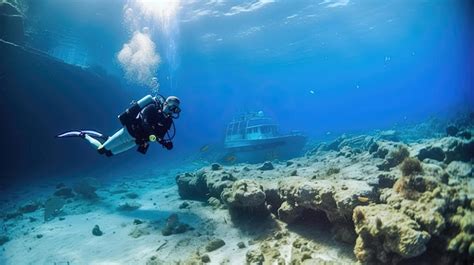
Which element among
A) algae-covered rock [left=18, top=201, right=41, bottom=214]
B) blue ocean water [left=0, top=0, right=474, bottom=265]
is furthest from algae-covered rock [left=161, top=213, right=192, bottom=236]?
algae-covered rock [left=18, top=201, right=41, bottom=214]

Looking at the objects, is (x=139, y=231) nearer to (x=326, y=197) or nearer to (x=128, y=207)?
(x=128, y=207)

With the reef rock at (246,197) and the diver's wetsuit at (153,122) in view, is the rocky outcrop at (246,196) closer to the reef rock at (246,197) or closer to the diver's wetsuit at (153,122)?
the reef rock at (246,197)

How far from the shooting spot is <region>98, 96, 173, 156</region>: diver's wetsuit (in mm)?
7531

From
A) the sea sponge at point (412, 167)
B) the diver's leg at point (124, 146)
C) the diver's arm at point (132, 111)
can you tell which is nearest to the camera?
the sea sponge at point (412, 167)

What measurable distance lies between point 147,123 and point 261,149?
1703 cm

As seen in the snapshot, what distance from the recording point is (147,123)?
24.7 ft

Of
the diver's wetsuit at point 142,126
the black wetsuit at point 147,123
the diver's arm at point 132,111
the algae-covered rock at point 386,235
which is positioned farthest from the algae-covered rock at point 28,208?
the algae-covered rock at point 386,235

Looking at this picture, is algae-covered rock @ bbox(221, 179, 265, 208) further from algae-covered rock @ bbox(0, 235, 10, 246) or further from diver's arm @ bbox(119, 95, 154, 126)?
algae-covered rock @ bbox(0, 235, 10, 246)

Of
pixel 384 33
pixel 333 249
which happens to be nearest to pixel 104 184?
pixel 333 249

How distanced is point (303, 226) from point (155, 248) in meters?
3.99

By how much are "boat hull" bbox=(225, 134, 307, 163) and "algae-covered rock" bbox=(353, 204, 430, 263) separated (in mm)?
17677

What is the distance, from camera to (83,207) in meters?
14.1

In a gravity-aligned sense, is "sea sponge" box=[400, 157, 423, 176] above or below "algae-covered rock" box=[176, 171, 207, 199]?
above

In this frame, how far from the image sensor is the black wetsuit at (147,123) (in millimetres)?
7516
